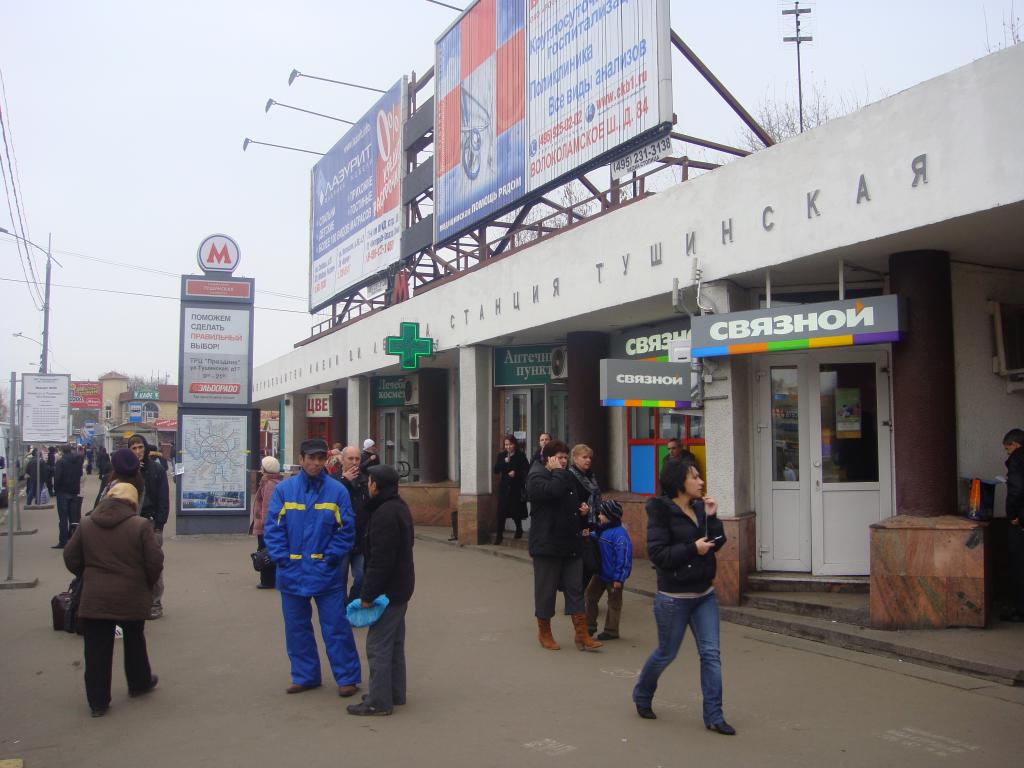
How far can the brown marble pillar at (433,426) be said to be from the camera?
66.1 feet

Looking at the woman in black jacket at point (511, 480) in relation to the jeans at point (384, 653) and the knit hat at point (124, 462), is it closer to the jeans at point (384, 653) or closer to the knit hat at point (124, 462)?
the knit hat at point (124, 462)

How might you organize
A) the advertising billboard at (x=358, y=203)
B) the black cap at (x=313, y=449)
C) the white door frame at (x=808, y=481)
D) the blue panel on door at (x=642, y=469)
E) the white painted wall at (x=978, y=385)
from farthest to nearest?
the advertising billboard at (x=358, y=203) → the blue panel on door at (x=642, y=469) → the white door frame at (x=808, y=481) → the white painted wall at (x=978, y=385) → the black cap at (x=313, y=449)

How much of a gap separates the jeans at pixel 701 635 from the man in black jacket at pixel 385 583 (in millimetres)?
1691

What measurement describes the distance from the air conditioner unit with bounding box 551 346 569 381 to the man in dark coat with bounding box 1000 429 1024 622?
312 inches

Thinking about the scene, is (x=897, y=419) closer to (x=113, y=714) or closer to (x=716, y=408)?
(x=716, y=408)

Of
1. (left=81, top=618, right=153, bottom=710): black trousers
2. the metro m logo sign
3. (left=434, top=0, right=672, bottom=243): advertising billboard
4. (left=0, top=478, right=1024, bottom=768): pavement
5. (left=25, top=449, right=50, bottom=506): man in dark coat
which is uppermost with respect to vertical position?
(left=434, top=0, right=672, bottom=243): advertising billboard

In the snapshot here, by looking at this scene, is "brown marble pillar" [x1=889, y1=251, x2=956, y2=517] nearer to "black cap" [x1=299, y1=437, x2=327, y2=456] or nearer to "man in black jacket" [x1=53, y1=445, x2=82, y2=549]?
"black cap" [x1=299, y1=437, x2=327, y2=456]

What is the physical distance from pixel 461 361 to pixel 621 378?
7.01 meters

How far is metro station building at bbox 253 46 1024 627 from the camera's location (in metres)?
7.55

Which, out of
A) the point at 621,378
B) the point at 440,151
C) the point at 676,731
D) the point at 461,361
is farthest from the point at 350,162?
the point at 676,731

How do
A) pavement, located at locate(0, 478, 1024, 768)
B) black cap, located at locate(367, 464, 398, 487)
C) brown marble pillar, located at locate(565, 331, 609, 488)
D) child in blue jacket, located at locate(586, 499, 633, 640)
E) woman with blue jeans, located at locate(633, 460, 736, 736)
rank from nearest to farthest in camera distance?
pavement, located at locate(0, 478, 1024, 768), woman with blue jeans, located at locate(633, 460, 736, 736), black cap, located at locate(367, 464, 398, 487), child in blue jacket, located at locate(586, 499, 633, 640), brown marble pillar, located at locate(565, 331, 609, 488)

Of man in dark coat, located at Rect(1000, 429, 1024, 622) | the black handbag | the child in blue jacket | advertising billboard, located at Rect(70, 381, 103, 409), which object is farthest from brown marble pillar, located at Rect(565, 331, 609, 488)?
advertising billboard, located at Rect(70, 381, 103, 409)

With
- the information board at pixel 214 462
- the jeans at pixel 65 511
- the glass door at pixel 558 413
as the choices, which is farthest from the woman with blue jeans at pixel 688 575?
the information board at pixel 214 462

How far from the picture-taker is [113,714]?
6180 millimetres
